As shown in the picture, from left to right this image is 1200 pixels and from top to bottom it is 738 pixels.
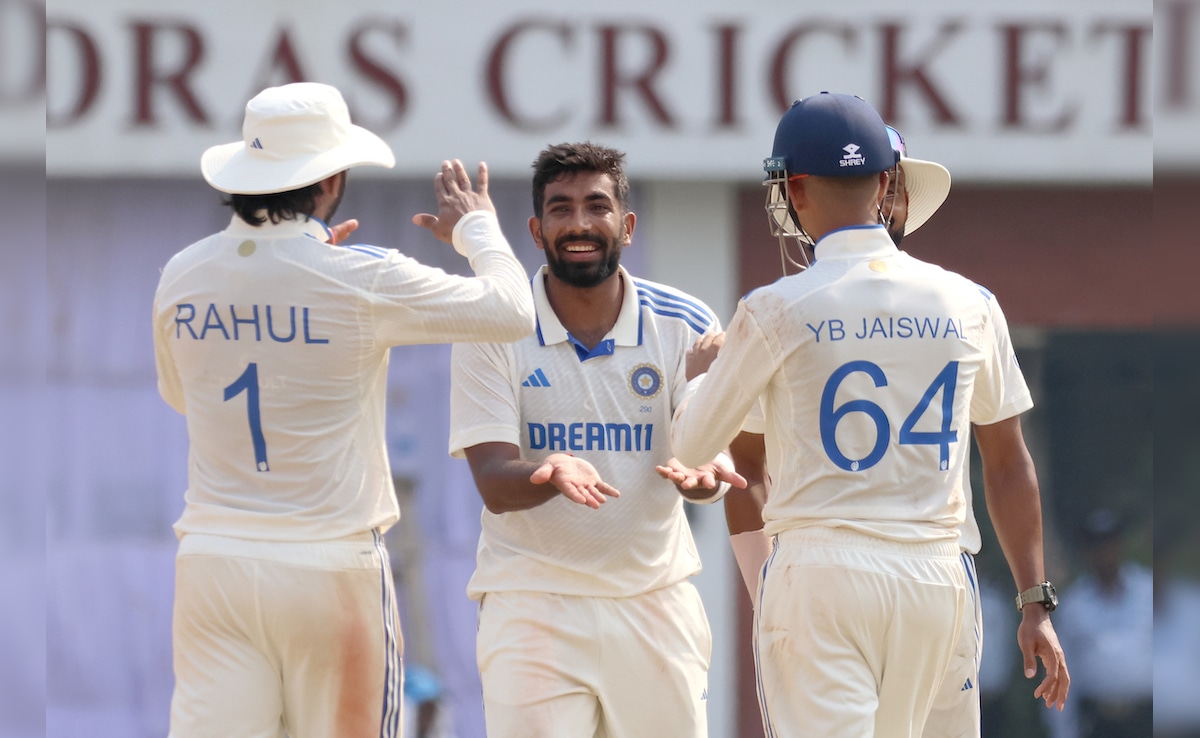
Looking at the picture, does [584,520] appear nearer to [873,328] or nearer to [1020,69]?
[873,328]

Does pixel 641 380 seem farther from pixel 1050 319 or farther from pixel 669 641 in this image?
pixel 1050 319

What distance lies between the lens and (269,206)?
436cm

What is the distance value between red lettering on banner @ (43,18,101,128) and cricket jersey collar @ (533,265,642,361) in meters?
4.93

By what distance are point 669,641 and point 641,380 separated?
0.75 meters

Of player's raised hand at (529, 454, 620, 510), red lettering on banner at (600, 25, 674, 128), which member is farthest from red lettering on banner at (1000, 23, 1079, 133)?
player's raised hand at (529, 454, 620, 510)

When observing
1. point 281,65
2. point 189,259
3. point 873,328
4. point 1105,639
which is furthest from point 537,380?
point 1105,639

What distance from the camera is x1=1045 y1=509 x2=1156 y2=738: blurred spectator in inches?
379

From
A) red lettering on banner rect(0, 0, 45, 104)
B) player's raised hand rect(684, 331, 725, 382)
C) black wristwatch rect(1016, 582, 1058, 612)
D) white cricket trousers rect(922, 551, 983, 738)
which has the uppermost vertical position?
red lettering on banner rect(0, 0, 45, 104)

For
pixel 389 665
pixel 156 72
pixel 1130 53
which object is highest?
pixel 1130 53

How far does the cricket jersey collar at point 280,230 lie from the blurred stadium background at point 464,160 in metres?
4.77

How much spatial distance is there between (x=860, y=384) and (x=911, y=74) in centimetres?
570

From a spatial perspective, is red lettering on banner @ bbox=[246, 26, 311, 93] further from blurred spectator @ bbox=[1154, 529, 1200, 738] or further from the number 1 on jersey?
blurred spectator @ bbox=[1154, 529, 1200, 738]

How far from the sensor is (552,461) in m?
4.36

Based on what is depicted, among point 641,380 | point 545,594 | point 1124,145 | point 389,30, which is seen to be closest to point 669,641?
point 545,594
